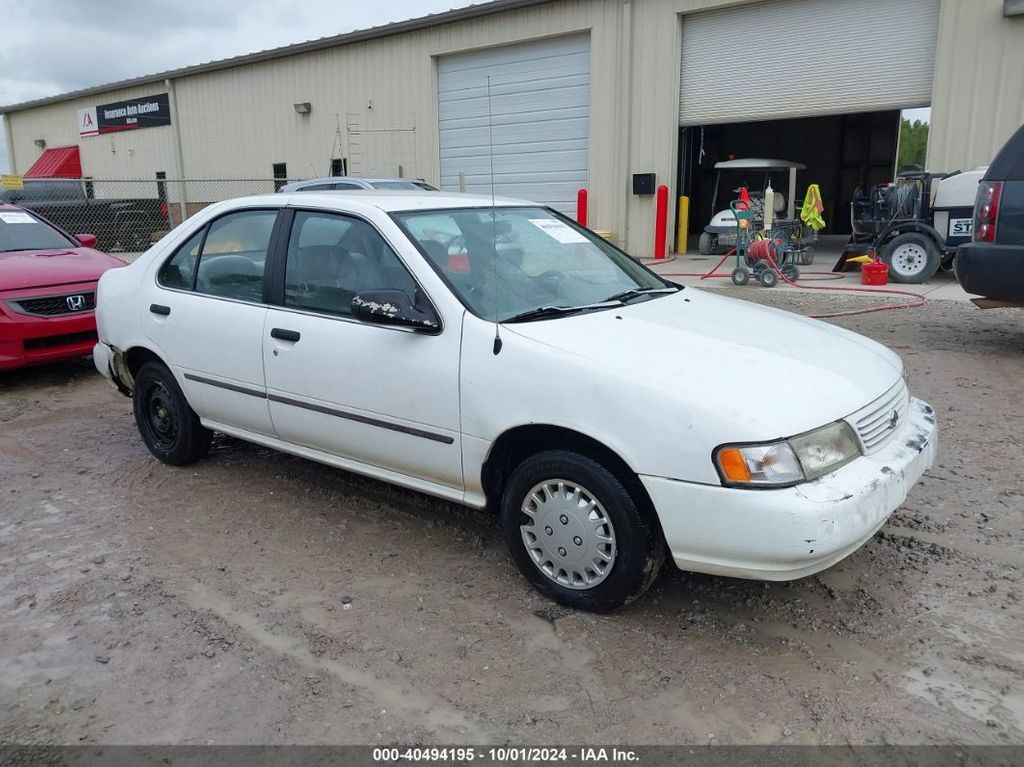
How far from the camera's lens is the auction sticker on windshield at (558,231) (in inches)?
168

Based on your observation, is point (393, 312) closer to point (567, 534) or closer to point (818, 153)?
point (567, 534)

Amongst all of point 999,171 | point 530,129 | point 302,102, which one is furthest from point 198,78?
point 999,171

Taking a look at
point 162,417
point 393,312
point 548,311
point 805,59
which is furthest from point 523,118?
point 393,312

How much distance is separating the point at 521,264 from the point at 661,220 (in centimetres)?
1288

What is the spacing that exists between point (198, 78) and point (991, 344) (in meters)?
23.0

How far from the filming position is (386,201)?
4.05 m

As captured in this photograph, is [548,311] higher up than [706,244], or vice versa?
[548,311]

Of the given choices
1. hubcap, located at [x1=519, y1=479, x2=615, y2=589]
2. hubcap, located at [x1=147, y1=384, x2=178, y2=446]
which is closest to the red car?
hubcap, located at [x1=147, y1=384, x2=178, y2=446]

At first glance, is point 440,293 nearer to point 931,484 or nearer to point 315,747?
point 315,747

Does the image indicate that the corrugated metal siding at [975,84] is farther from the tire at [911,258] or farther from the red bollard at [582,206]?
the red bollard at [582,206]

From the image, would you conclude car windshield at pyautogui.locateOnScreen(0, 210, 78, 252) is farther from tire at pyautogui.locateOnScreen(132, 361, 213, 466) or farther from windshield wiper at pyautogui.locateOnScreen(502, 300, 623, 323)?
windshield wiper at pyautogui.locateOnScreen(502, 300, 623, 323)

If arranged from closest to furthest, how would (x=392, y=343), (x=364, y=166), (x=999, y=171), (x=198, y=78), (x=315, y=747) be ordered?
(x=315, y=747), (x=392, y=343), (x=999, y=171), (x=364, y=166), (x=198, y=78)

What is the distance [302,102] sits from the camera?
2156cm

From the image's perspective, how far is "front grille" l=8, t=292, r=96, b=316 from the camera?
691cm
